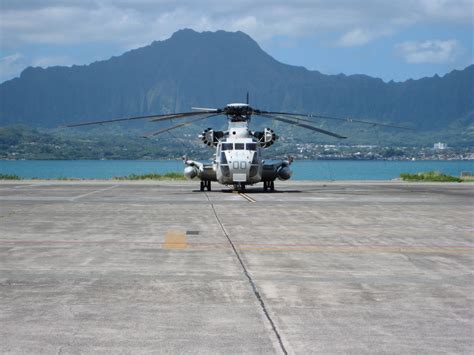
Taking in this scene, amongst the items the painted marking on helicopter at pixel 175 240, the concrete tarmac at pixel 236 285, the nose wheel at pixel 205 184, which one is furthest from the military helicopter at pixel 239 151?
the painted marking on helicopter at pixel 175 240

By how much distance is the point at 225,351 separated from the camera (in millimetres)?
8930

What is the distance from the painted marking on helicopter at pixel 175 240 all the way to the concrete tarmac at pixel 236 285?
5 cm

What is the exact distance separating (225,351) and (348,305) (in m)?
3.01

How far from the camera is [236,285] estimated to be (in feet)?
42.8

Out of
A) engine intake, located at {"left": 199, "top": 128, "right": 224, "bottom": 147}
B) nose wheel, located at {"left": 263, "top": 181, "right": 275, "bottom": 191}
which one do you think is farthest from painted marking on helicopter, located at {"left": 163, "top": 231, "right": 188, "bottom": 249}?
nose wheel, located at {"left": 263, "top": 181, "right": 275, "bottom": 191}

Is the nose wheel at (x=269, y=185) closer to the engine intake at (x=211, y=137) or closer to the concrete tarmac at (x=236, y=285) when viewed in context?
the engine intake at (x=211, y=137)

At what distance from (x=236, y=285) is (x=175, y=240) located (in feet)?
23.0

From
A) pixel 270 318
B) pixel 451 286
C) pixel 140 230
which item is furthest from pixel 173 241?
pixel 270 318

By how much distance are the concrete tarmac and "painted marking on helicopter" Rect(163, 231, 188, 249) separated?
0.05 metres

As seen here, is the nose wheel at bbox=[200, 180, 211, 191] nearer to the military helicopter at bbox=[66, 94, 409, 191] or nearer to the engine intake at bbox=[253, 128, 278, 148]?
the military helicopter at bbox=[66, 94, 409, 191]

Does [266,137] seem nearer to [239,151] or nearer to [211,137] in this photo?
[211,137]

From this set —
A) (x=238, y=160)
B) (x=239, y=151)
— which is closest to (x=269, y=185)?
(x=239, y=151)

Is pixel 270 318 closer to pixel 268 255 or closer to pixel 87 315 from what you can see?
pixel 87 315

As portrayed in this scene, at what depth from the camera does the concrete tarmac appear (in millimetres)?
9469
